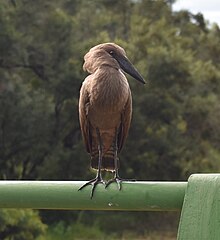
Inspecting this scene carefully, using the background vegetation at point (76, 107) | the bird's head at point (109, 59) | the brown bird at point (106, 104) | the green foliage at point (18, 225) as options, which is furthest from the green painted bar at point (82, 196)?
the background vegetation at point (76, 107)

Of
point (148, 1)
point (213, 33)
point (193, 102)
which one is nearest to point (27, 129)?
point (193, 102)

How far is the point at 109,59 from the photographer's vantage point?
12.3 ft

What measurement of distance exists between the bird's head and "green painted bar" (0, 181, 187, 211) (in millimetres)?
1072

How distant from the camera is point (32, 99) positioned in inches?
854

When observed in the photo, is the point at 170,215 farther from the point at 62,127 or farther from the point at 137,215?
the point at 62,127

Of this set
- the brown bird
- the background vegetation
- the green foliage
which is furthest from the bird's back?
the background vegetation

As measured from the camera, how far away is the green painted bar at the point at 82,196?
2592 mm

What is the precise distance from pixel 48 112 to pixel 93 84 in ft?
61.3

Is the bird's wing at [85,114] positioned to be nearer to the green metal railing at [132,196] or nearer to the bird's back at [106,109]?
the bird's back at [106,109]

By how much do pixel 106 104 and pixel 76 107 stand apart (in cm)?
1895

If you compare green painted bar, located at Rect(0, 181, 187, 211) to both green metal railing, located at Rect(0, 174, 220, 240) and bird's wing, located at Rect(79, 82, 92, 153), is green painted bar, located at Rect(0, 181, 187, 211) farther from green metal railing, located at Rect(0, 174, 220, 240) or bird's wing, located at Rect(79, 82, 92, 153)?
bird's wing, located at Rect(79, 82, 92, 153)

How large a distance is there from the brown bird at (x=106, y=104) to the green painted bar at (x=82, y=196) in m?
0.84

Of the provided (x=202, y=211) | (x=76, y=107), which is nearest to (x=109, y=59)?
(x=202, y=211)

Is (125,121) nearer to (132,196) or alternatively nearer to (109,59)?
(109,59)
